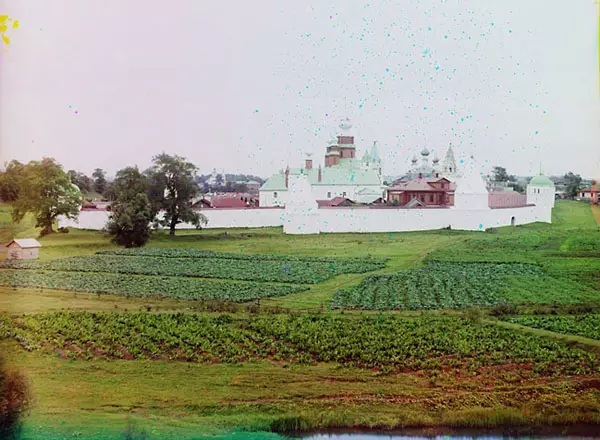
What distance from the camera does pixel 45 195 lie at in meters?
7.11

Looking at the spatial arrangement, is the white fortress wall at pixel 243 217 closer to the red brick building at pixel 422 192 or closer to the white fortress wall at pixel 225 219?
the white fortress wall at pixel 225 219

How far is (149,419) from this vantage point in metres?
5.36

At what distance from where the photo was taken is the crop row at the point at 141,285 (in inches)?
263

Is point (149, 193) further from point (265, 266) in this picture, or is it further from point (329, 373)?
point (329, 373)

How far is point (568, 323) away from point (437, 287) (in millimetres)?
1299

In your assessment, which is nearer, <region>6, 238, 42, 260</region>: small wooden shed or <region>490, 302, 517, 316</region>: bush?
<region>490, 302, 517, 316</region>: bush

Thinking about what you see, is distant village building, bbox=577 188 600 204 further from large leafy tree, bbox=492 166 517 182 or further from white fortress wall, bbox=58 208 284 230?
white fortress wall, bbox=58 208 284 230

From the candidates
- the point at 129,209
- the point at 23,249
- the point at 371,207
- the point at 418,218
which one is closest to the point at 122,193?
the point at 129,209

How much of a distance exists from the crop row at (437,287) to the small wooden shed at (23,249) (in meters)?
3.14

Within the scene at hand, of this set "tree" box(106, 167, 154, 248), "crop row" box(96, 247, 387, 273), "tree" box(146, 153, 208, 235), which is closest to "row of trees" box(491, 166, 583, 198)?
"crop row" box(96, 247, 387, 273)

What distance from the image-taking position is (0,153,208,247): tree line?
6.94 metres

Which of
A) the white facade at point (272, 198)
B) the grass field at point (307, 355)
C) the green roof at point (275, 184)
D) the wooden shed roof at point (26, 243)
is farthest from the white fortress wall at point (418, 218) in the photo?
the wooden shed roof at point (26, 243)

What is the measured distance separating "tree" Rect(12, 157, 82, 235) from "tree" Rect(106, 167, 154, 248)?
0.48 metres

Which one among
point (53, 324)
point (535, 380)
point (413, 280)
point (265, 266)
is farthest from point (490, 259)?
point (53, 324)
